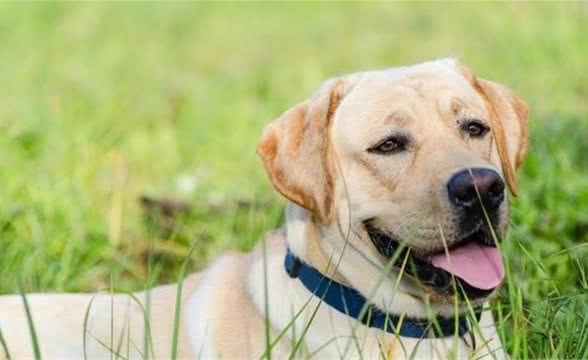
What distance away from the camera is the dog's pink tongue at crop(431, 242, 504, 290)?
3.39m

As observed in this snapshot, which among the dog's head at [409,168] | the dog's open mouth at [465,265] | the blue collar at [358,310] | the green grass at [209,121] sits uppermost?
the dog's head at [409,168]

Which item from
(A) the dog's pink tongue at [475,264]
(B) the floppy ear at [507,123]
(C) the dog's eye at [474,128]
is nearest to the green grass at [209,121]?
(A) the dog's pink tongue at [475,264]

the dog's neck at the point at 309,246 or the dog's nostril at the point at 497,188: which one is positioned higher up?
the dog's nostril at the point at 497,188

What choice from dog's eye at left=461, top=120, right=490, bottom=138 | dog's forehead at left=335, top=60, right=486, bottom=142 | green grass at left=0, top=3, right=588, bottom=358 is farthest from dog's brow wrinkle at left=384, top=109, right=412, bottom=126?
green grass at left=0, top=3, right=588, bottom=358

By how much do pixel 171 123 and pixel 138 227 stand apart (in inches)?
104

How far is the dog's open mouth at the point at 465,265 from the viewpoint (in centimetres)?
339

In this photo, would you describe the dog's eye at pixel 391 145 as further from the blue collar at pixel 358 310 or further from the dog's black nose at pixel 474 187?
the blue collar at pixel 358 310

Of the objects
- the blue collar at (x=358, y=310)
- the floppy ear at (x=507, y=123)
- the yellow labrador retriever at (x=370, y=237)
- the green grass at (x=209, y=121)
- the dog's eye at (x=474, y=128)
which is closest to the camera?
the yellow labrador retriever at (x=370, y=237)

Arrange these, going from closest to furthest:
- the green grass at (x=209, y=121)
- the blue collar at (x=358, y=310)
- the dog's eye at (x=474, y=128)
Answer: the blue collar at (x=358, y=310) → the dog's eye at (x=474, y=128) → the green grass at (x=209, y=121)

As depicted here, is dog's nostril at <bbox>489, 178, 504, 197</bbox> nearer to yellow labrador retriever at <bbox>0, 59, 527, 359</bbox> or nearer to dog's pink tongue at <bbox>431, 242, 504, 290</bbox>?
yellow labrador retriever at <bbox>0, 59, 527, 359</bbox>

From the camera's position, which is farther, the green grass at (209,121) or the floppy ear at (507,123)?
the green grass at (209,121)

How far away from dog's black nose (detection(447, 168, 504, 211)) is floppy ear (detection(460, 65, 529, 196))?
0.53m

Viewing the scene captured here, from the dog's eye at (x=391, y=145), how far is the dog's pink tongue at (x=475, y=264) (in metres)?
0.39

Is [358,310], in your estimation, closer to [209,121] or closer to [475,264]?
[475,264]
